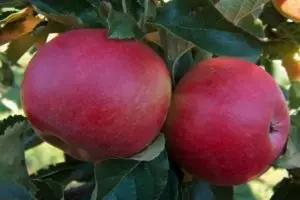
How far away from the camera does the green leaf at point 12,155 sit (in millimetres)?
879

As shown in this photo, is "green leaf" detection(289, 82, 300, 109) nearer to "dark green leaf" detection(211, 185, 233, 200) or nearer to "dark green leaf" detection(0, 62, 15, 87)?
"dark green leaf" detection(211, 185, 233, 200)

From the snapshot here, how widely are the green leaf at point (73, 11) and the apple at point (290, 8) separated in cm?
36

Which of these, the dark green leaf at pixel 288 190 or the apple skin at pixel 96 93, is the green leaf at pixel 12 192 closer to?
the apple skin at pixel 96 93

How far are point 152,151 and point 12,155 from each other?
0.65 ft

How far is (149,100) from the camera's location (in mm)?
794

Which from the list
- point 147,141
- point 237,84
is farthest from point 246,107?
point 147,141

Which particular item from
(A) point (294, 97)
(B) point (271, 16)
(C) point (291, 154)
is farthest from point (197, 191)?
(B) point (271, 16)

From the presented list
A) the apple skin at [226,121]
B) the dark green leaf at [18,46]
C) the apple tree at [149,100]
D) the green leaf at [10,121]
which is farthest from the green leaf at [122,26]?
the dark green leaf at [18,46]

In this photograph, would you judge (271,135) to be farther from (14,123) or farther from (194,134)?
(14,123)

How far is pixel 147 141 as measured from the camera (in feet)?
2.71

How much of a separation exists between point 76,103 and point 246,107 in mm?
225

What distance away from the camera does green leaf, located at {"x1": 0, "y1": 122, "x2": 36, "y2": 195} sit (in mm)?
879

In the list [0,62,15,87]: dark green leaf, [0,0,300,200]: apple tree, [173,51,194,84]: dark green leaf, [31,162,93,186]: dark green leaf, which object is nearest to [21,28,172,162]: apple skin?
[0,0,300,200]: apple tree

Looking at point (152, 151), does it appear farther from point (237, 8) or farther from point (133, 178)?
point (237, 8)
